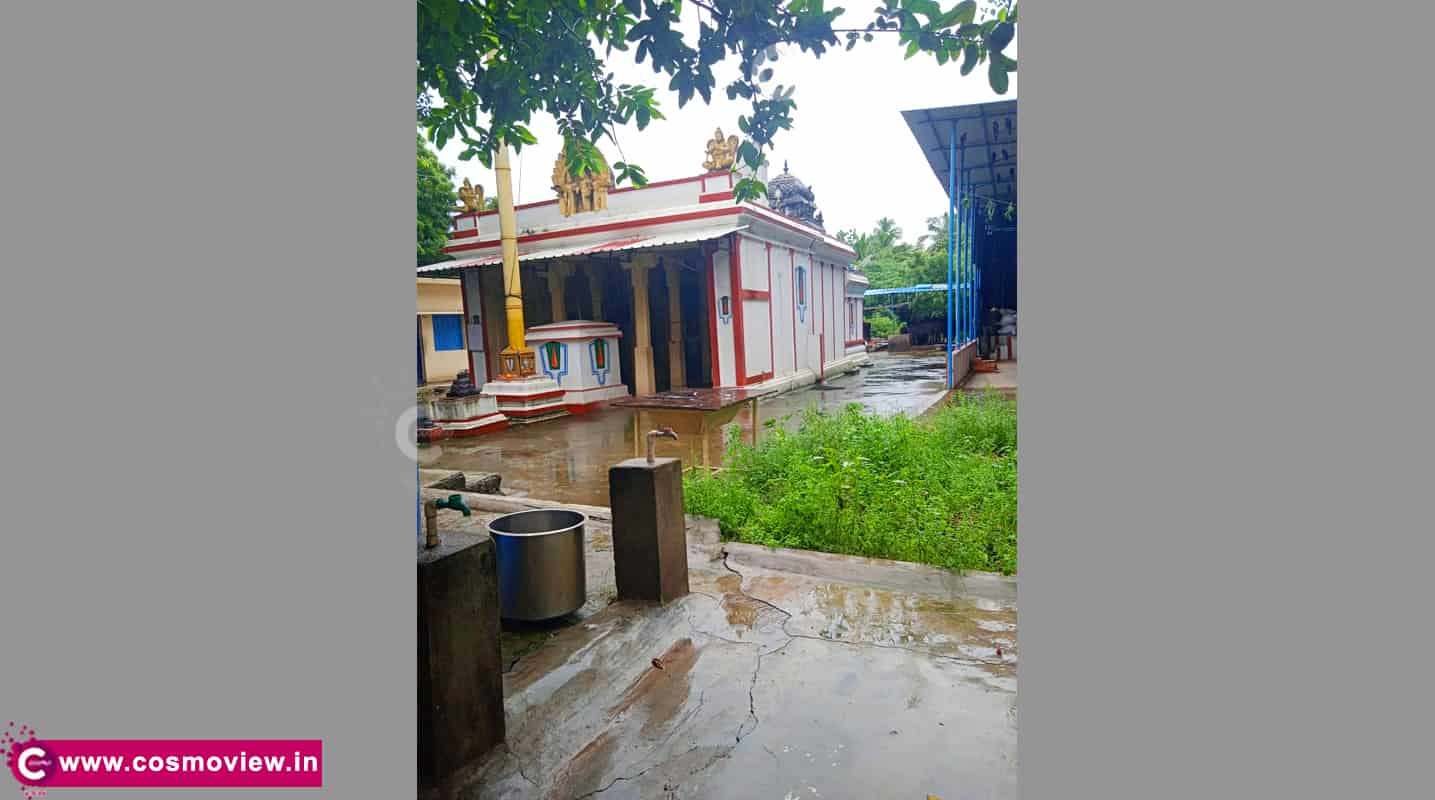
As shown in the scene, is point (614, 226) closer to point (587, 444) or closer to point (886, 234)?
point (587, 444)

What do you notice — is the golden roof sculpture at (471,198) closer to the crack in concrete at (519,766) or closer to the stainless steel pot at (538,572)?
the stainless steel pot at (538,572)

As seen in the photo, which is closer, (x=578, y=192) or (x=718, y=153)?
(x=718, y=153)

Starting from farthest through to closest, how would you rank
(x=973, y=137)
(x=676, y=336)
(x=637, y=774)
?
(x=676, y=336) → (x=973, y=137) → (x=637, y=774)

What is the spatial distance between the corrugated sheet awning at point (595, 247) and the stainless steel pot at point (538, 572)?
27.2ft

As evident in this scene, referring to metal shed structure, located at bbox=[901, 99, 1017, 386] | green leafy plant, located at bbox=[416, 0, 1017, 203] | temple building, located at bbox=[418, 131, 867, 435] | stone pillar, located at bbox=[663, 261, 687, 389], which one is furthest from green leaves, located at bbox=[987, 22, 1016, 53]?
stone pillar, located at bbox=[663, 261, 687, 389]

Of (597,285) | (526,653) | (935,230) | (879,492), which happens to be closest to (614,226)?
(597,285)

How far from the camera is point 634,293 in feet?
41.7

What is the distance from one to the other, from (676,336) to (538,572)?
10.3 m

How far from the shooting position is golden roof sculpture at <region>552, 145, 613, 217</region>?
12.8 meters

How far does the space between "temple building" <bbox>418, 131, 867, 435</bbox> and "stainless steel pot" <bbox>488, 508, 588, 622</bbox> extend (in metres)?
7.58

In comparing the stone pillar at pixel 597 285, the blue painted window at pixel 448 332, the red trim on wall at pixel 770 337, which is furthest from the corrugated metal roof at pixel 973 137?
the blue painted window at pixel 448 332

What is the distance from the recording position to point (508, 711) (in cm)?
243

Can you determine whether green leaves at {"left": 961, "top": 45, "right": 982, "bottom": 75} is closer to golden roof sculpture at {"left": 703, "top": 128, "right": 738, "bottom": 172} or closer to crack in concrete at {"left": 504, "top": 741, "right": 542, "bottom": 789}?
crack in concrete at {"left": 504, "top": 741, "right": 542, "bottom": 789}
